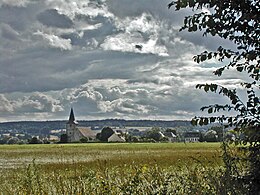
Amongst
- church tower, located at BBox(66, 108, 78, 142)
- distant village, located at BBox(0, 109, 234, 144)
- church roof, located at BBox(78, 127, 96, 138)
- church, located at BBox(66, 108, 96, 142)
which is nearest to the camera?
distant village, located at BBox(0, 109, 234, 144)

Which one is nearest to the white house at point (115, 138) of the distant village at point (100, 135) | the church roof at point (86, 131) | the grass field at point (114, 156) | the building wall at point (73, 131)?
the distant village at point (100, 135)

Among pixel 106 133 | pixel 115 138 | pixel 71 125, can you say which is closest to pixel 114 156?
pixel 115 138

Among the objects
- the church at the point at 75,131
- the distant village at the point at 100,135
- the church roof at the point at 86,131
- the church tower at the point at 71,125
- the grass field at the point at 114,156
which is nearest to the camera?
the grass field at the point at 114,156

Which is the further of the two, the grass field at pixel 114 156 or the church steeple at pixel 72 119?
the church steeple at pixel 72 119

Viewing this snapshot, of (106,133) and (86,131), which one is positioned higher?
(86,131)

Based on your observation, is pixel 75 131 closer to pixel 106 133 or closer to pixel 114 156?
pixel 106 133

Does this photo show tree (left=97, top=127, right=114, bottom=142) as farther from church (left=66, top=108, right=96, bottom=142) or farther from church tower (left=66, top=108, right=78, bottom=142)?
church tower (left=66, top=108, right=78, bottom=142)

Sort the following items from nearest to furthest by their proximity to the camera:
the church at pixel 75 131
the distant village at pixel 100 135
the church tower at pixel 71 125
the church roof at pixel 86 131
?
1. the distant village at pixel 100 135
2. the church at pixel 75 131
3. the church roof at pixel 86 131
4. the church tower at pixel 71 125

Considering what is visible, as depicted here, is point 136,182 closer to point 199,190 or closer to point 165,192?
point 165,192

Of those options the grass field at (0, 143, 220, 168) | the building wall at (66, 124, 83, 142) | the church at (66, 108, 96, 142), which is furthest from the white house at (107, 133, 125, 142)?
the grass field at (0, 143, 220, 168)

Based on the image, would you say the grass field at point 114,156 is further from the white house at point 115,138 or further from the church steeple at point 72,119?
the church steeple at point 72,119

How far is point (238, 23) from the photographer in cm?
498

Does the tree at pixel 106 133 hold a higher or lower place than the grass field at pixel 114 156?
higher

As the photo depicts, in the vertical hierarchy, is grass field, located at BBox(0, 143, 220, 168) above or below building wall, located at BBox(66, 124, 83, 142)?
below
